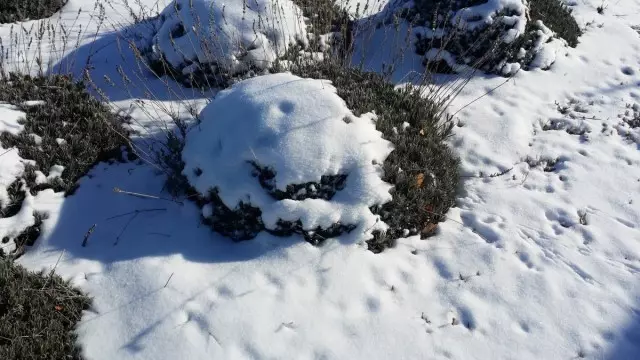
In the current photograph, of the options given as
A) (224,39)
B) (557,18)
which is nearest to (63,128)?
(224,39)

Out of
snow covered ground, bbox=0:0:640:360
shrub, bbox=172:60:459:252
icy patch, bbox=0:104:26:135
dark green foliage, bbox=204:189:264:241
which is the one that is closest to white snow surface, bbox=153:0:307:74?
shrub, bbox=172:60:459:252

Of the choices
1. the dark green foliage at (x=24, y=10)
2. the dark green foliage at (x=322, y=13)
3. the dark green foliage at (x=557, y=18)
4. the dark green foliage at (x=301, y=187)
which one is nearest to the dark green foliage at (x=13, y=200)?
the dark green foliage at (x=301, y=187)

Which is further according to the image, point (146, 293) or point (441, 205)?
point (441, 205)

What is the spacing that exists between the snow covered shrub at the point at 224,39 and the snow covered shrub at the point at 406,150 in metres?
0.64

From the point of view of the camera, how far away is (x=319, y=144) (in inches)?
166

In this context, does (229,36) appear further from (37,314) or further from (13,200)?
(37,314)

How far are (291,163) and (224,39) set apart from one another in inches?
97.6

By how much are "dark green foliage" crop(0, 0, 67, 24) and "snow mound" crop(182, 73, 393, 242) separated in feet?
16.1

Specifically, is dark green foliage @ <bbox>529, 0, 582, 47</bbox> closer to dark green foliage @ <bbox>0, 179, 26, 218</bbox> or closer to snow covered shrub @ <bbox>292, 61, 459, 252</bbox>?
snow covered shrub @ <bbox>292, 61, 459, 252</bbox>

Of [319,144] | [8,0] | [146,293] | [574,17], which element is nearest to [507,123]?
[319,144]

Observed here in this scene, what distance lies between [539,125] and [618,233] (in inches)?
69.0

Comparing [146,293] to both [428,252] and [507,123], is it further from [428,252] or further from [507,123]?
[507,123]

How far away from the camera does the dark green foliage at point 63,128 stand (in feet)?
15.1

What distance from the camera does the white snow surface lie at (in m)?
5.77
